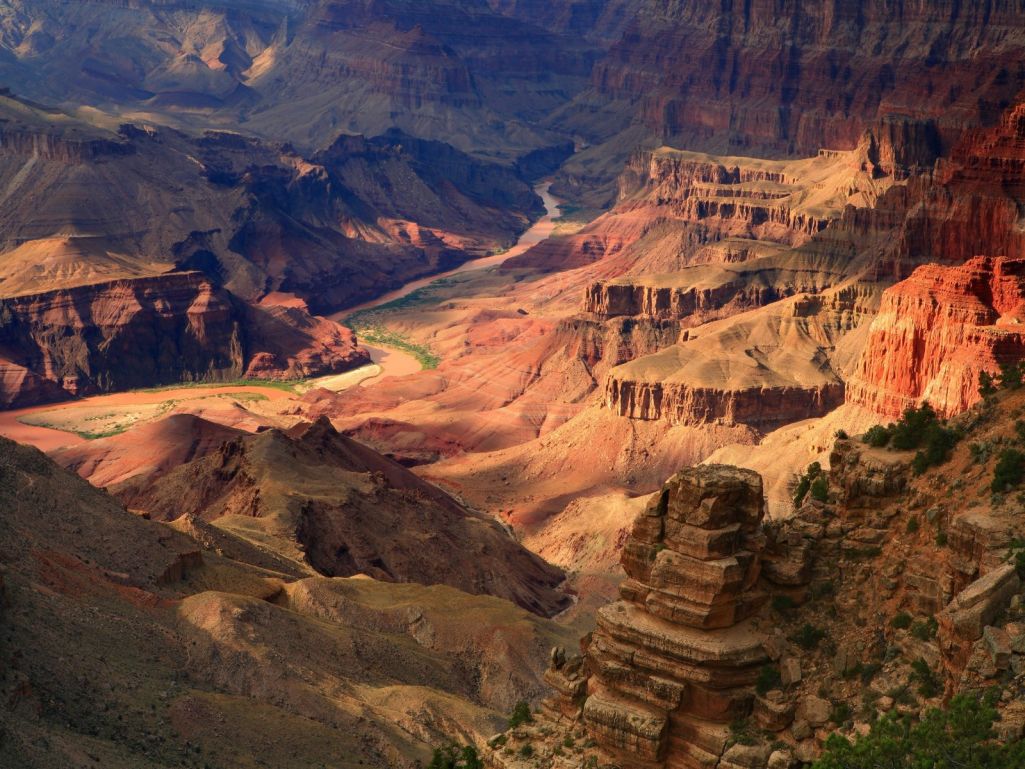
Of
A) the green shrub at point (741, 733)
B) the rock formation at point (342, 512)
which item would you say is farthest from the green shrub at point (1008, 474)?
the rock formation at point (342, 512)

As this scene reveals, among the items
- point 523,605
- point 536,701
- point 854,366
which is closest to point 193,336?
point 854,366

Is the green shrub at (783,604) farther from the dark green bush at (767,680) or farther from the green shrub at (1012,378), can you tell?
the green shrub at (1012,378)

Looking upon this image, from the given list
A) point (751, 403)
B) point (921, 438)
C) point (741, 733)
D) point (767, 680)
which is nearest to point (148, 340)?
point (751, 403)

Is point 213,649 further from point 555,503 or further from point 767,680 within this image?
point 555,503

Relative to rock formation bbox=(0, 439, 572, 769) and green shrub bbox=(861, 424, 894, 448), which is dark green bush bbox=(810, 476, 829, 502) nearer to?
green shrub bbox=(861, 424, 894, 448)

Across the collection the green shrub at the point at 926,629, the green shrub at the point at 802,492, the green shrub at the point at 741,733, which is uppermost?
the green shrub at the point at 926,629

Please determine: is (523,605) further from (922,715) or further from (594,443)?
(922,715)

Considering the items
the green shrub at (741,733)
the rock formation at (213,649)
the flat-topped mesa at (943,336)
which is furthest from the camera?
the flat-topped mesa at (943,336)
